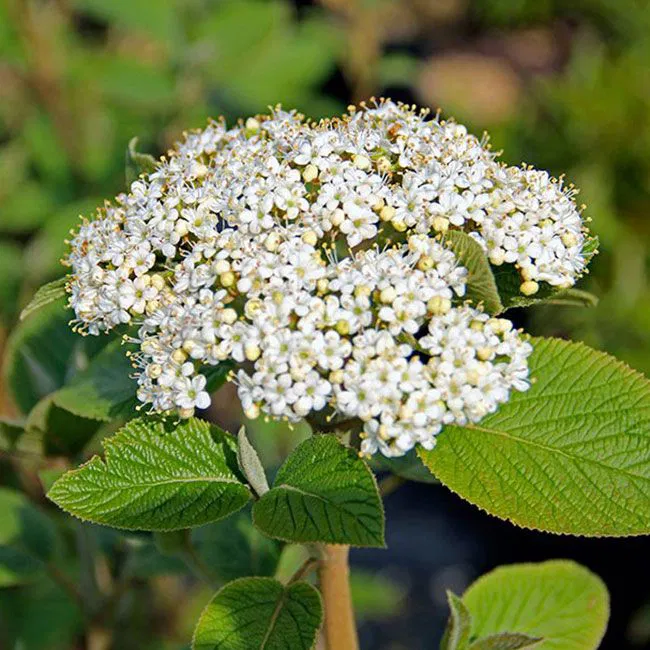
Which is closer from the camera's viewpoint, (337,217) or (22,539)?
(337,217)

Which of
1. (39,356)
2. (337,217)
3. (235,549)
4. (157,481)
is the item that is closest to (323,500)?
(157,481)

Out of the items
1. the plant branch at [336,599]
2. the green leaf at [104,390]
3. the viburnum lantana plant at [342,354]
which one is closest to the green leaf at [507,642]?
the viburnum lantana plant at [342,354]

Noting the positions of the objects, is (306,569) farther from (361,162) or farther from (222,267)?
(361,162)

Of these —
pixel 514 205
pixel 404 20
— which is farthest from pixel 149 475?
pixel 404 20

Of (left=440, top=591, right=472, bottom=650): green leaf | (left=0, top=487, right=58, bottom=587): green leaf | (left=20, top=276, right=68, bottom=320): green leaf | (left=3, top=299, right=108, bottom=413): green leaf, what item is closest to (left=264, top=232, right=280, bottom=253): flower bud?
(left=20, top=276, right=68, bottom=320): green leaf

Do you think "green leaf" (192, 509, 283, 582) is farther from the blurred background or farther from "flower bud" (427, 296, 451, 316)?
"flower bud" (427, 296, 451, 316)

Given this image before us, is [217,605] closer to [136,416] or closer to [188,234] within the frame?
[136,416]
